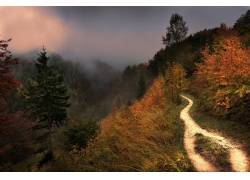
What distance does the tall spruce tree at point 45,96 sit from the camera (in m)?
16.5

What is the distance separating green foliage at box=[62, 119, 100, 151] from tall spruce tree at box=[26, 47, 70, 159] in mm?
3751

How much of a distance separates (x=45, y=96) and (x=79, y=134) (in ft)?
21.6

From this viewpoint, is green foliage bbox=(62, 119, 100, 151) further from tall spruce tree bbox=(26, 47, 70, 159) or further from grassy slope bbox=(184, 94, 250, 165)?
grassy slope bbox=(184, 94, 250, 165)

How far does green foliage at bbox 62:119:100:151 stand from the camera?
47.0ft

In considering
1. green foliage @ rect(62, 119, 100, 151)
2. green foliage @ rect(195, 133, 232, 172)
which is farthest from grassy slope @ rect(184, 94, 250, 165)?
green foliage @ rect(62, 119, 100, 151)

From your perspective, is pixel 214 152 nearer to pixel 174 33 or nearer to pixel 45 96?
pixel 45 96

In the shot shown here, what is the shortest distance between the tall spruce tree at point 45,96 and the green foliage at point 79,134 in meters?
3.75

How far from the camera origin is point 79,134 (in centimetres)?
1432

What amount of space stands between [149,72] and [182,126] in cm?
5047

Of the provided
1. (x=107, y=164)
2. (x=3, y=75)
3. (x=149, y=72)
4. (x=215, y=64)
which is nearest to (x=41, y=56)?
(x=3, y=75)

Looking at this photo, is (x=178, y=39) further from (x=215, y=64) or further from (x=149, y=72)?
(x=149, y=72)

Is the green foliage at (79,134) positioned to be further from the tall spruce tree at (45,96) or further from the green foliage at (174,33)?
the green foliage at (174,33)

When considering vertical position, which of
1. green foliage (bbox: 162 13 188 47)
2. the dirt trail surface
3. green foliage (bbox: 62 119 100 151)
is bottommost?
green foliage (bbox: 62 119 100 151)

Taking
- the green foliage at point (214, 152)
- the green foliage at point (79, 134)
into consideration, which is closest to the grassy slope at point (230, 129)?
the green foliage at point (214, 152)
